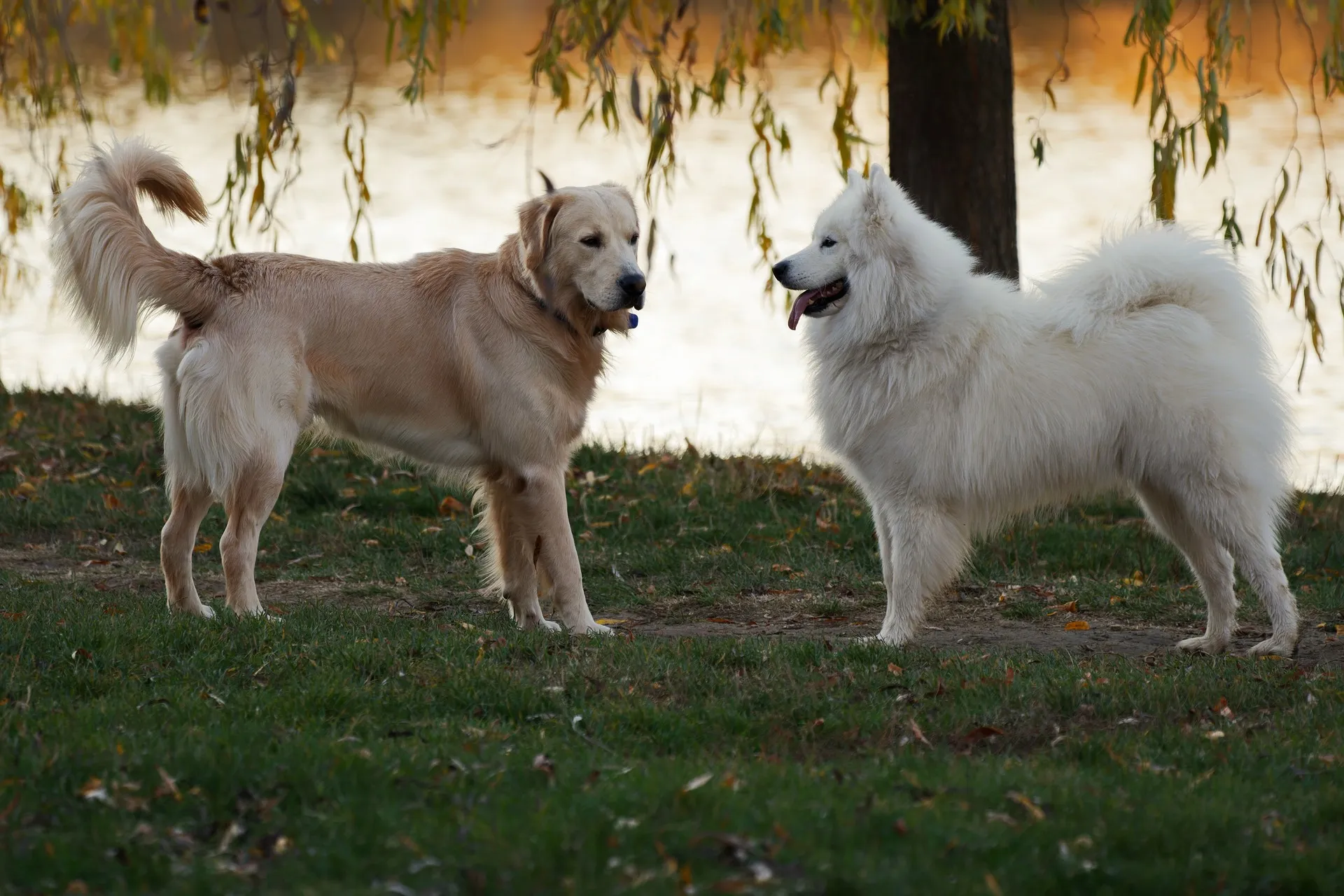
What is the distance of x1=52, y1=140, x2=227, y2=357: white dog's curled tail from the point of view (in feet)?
17.8

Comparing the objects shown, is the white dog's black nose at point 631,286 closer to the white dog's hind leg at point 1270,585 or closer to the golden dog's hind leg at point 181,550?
the golden dog's hind leg at point 181,550

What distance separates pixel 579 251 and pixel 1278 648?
3291mm

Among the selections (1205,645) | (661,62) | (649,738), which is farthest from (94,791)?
(661,62)

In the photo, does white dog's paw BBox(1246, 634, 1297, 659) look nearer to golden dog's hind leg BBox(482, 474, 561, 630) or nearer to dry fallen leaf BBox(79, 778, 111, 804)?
golden dog's hind leg BBox(482, 474, 561, 630)

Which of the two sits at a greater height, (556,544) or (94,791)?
(94,791)

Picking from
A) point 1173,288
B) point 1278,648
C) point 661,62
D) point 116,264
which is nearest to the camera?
point 116,264

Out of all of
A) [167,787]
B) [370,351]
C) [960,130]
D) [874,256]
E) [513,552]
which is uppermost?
[960,130]

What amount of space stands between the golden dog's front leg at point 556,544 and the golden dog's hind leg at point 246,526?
102 cm

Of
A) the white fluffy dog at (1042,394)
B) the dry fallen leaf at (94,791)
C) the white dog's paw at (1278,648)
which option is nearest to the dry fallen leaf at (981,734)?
the white fluffy dog at (1042,394)

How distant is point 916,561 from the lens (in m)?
5.56

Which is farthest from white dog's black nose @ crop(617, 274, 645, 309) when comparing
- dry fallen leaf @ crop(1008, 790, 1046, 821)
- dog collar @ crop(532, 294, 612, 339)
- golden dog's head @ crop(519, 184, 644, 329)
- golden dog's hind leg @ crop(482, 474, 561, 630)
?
dry fallen leaf @ crop(1008, 790, 1046, 821)

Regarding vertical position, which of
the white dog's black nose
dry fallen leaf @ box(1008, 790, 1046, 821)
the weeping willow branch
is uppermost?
the weeping willow branch

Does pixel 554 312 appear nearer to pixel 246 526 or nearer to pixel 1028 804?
pixel 246 526

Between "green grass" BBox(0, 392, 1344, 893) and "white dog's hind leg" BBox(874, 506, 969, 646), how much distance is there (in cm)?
22
